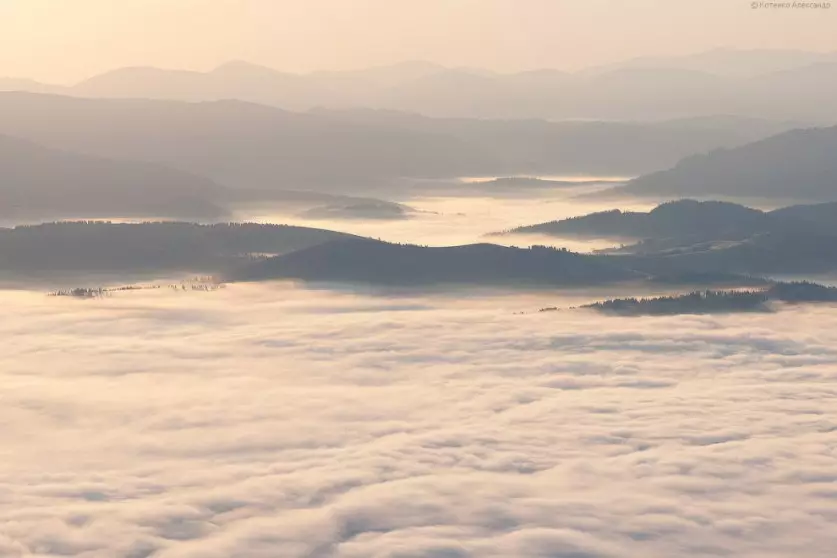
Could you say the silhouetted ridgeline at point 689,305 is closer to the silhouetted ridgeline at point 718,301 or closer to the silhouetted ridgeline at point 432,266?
the silhouetted ridgeline at point 718,301

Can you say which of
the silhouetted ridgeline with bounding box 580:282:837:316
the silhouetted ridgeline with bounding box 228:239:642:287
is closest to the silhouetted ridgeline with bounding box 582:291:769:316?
the silhouetted ridgeline with bounding box 580:282:837:316

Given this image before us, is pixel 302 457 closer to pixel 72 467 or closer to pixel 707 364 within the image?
pixel 72 467

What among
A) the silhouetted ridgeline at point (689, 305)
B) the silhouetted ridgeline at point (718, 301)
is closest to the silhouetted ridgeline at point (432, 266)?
the silhouetted ridgeline at point (718, 301)

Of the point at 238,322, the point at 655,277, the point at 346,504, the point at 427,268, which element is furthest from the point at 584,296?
the point at 346,504

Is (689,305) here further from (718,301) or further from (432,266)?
(432,266)

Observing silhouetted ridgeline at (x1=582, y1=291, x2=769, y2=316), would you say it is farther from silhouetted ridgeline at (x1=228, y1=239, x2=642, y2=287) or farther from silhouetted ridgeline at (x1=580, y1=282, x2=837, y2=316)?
silhouetted ridgeline at (x1=228, y1=239, x2=642, y2=287)
